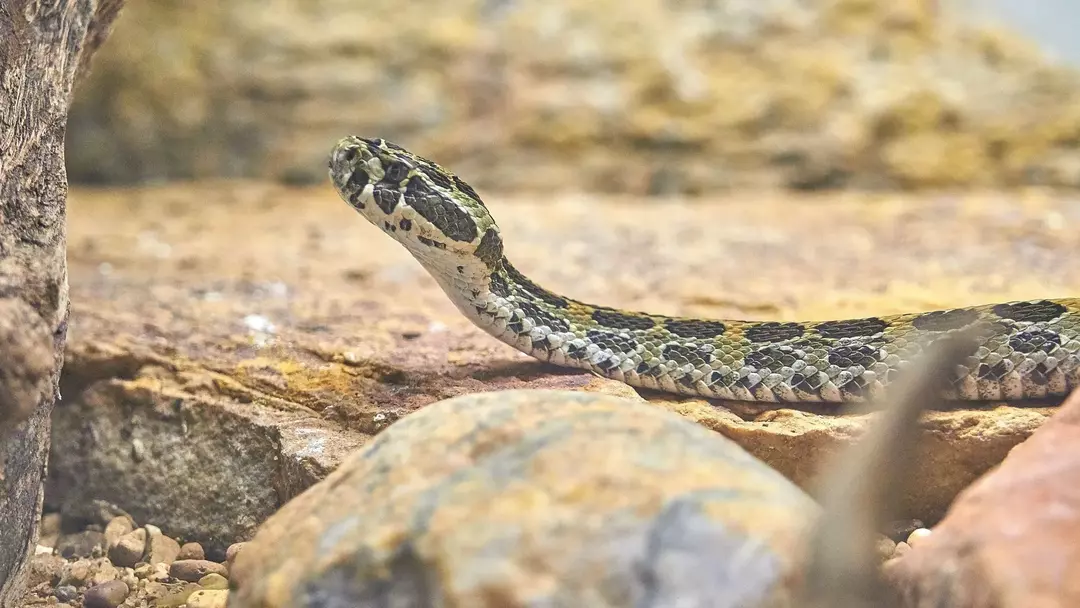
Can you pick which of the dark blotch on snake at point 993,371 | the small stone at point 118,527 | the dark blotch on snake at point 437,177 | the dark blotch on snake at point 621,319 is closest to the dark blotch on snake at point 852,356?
the dark blotch on snake at point 993,371

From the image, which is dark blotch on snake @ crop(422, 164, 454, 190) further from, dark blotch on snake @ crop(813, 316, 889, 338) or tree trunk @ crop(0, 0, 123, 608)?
dark blotch on snake @ crop(813, 316, 889, 338)

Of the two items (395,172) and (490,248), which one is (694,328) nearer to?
(490,248)

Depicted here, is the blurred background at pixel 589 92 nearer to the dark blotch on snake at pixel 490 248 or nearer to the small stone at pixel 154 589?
the dark blotch on snake at pixel 490 248

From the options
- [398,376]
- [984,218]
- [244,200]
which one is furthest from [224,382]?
[984,218]

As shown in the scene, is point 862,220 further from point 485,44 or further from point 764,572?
point 764,572

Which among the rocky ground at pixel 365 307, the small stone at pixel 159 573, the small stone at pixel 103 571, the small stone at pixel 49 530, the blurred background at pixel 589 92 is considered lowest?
the small stone at pixel 49 530

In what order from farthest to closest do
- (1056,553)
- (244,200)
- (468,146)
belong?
(468,146) < (244,200) < (1056,553)

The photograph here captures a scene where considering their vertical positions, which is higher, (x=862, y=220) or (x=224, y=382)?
(x=862, y=220)
